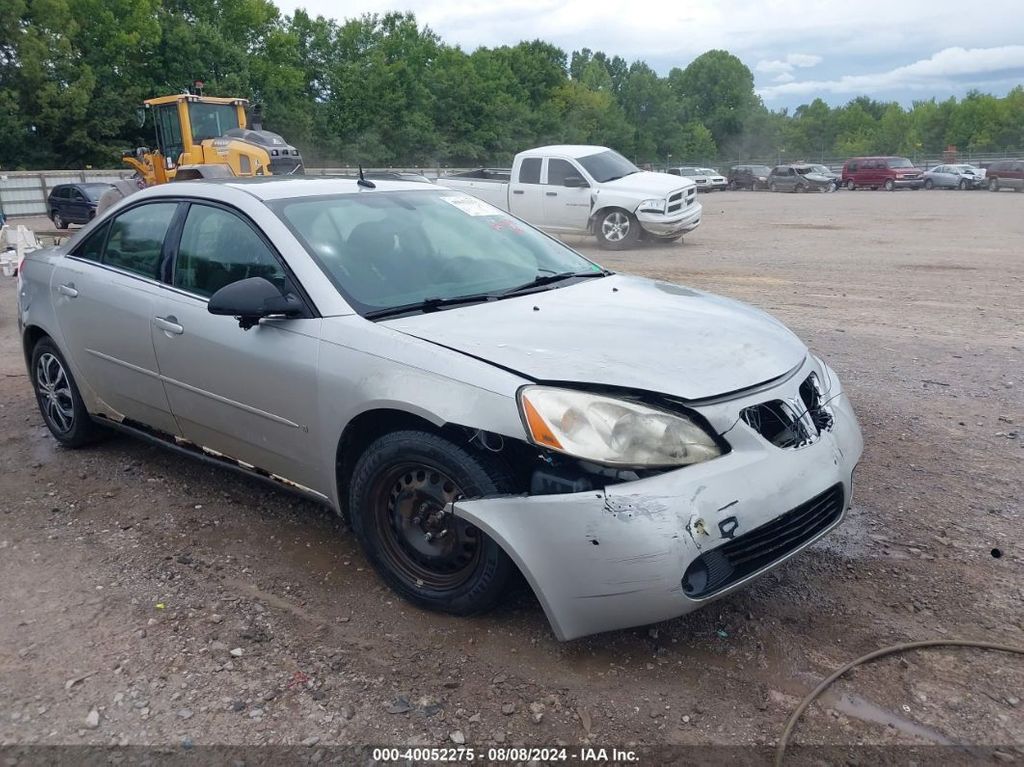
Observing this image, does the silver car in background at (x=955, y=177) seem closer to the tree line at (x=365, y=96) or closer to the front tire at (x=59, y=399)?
the tree line at (x=365, y=96)

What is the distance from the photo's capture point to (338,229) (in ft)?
12.4

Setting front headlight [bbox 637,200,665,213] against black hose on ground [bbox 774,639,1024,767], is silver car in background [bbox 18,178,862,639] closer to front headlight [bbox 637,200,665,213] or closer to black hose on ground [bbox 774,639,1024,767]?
black hose on ground [bbox 774,639,1024,767]

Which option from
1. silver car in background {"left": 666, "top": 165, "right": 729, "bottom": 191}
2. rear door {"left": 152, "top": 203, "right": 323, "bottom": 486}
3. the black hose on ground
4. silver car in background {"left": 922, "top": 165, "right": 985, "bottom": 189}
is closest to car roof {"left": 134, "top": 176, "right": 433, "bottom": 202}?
rear door {"left": 152, "top": 203, "right": 323, "bottom": 486}

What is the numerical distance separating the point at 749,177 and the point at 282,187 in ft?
176

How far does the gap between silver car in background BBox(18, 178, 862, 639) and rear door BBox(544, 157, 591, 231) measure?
12403 mm

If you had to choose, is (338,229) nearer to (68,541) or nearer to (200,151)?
(68,541)

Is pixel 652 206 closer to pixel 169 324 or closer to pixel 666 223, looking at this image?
pixel 666 223

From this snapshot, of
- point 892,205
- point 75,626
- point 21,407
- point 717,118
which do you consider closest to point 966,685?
point 75,626

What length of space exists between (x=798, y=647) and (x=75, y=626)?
8.70ft

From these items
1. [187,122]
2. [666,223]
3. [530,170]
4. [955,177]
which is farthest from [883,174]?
[187,122]

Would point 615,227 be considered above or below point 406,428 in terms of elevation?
below

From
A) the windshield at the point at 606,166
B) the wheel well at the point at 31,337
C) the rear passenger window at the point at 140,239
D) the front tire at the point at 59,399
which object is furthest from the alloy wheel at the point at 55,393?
the windshield at the point at 606,166

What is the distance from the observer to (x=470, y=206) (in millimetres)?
4453

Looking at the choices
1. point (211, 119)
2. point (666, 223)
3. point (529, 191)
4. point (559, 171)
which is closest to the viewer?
point (666, 223)
